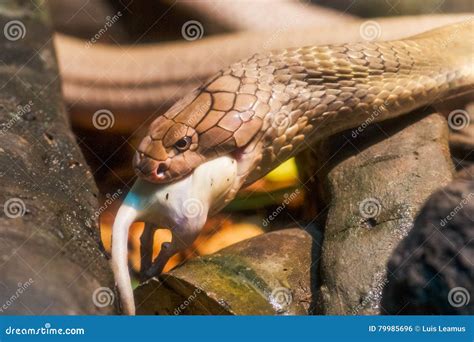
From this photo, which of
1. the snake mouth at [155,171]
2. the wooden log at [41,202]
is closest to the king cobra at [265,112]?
the snake mouth at [155,171]

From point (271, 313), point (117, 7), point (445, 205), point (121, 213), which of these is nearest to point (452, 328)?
point (445, 205)

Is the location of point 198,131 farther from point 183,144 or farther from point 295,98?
point 295,98

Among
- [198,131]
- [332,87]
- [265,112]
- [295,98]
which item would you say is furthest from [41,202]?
[332,87]

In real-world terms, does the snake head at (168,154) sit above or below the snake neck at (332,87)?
above

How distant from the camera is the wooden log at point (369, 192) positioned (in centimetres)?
161

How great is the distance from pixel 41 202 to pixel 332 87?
31.0 inches

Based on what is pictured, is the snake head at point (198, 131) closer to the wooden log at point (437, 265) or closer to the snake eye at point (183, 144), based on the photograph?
the snake eye at point (183, 144)

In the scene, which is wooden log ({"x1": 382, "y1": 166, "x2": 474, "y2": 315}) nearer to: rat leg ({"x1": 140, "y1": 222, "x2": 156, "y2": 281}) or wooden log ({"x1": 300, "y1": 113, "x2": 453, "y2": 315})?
wooden log ({"x1": 300, "y1": 113, "x2": 453, "y2": 315})

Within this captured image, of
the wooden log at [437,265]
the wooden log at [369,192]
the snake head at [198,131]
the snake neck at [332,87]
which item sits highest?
the snake head at [198,131]

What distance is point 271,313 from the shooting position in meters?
1.63

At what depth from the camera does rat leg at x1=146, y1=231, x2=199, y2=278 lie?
67.0 inches

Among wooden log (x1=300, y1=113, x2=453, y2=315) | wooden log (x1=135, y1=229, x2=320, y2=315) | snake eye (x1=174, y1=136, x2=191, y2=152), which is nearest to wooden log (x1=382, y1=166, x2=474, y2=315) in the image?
wooden log (x1=300, y1=113, x2=453, y2=315)

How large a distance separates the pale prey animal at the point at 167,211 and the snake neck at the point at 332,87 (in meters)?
0.10

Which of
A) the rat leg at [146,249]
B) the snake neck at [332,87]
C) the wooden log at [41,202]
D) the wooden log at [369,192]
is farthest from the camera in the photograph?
the snake neck at [332,87]
